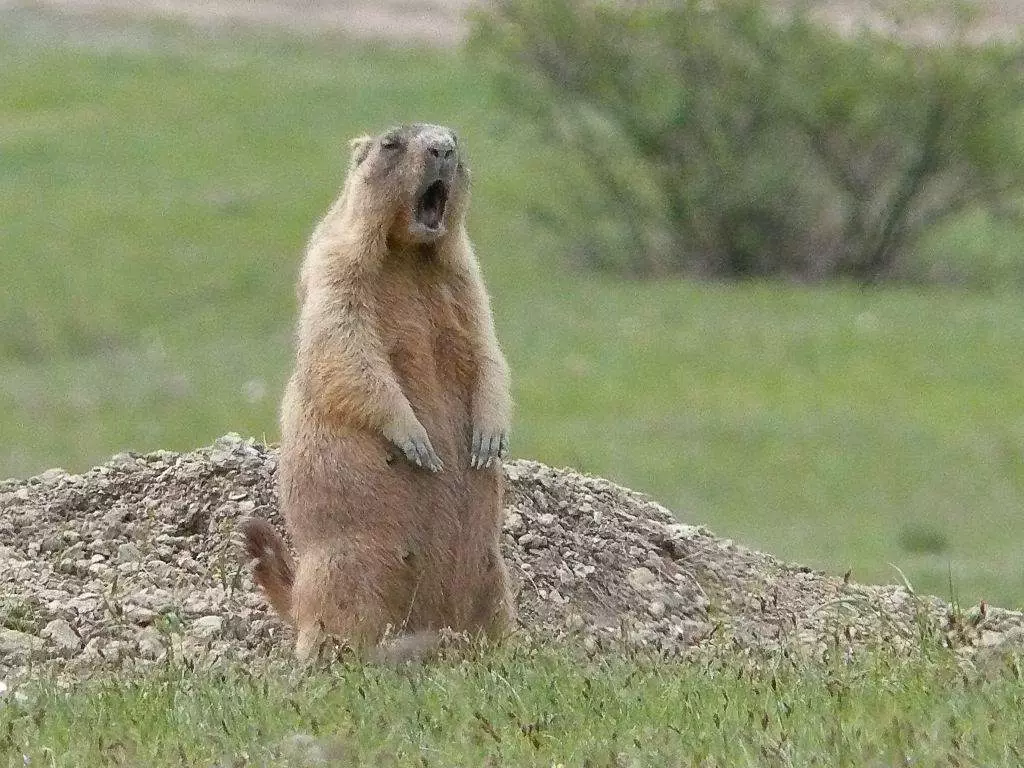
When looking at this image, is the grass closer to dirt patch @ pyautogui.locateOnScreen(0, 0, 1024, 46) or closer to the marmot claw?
the marmot claw

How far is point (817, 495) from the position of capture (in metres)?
16.7

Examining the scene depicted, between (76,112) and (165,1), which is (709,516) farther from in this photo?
(165,1)

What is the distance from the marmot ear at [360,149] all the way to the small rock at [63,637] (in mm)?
1849

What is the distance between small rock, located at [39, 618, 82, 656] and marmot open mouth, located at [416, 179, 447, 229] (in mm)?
1839

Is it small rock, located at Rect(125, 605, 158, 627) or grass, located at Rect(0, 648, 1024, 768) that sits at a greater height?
grass, located at Rect(0, 648, 1024, 768)

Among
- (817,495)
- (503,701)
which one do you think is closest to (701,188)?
(817,495)

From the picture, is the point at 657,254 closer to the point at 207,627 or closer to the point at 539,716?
the point at 207,627

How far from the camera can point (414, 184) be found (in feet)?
22.1

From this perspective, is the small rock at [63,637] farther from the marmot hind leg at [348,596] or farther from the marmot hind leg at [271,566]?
the marmot hind leg at [348,596]

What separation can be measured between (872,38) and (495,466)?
19279 mm

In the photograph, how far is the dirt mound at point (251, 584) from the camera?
22.9 feet

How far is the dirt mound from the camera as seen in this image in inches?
274

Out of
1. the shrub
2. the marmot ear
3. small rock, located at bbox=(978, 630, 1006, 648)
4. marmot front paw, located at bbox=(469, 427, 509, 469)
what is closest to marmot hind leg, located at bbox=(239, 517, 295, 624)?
marmot front paw, located at bbox=(469, 427, 509, 469)

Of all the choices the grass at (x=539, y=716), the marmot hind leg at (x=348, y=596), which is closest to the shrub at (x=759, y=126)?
the marmot hind leg at (x=348, y=596)
